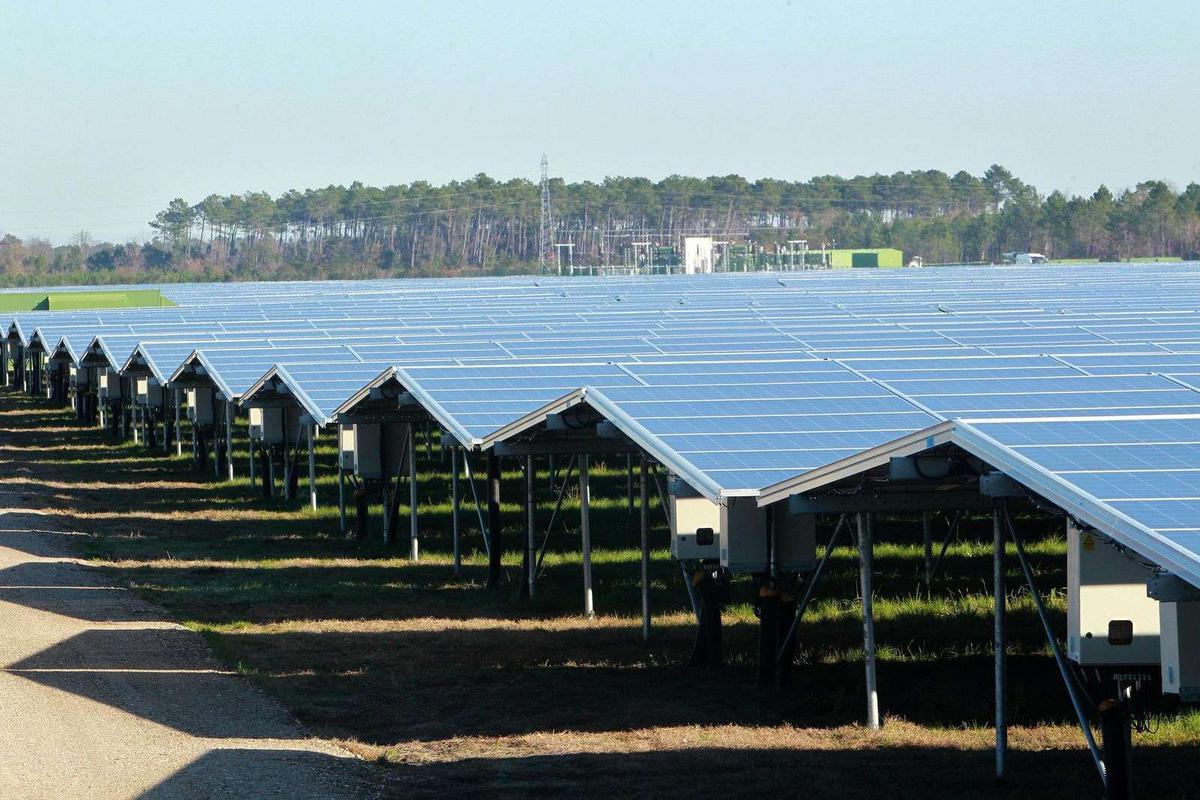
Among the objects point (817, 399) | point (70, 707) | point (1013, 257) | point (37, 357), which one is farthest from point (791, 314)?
point (1013, 257)

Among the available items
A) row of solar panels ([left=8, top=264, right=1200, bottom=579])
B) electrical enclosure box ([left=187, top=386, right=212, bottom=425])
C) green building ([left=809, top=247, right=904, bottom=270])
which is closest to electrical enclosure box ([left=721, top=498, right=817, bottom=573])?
row of solar panels ([left=8, top=264, right=1200, bottom=579])

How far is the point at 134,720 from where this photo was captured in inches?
583

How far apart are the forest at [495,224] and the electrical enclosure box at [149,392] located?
121 meters

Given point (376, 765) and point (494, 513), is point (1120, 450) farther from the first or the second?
point (494, 513)

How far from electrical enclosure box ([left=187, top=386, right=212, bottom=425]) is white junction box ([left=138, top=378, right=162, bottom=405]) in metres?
4.22

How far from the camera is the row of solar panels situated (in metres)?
11.8

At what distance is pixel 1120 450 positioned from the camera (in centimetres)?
1178

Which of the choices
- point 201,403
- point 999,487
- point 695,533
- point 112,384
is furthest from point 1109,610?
point 112,384

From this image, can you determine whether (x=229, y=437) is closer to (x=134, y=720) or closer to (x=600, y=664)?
(x=600, y=664)

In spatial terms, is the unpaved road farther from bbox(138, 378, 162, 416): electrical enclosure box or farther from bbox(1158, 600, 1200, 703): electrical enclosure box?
bbox(138, 378, 162, 416): electrical enclosure box

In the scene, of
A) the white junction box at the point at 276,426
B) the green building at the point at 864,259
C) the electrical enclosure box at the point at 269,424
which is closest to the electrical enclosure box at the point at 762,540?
the white junction box at the point at 276,426

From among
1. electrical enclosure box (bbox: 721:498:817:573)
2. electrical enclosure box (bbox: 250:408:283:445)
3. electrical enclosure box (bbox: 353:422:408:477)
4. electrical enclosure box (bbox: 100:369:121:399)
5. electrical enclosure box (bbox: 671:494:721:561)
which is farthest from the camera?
electrical enclosure box (bbox: 100:369:121:399)

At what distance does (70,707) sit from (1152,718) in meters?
9.68

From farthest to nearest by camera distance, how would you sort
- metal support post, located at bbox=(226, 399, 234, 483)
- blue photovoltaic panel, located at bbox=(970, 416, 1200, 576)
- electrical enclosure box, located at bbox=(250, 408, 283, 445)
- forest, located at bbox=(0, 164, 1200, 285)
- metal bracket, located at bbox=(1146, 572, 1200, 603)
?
forest, located at bbox=(0, 164, 1200, 285) < metal support post, located at bbox=(226, 399, 234, 483) < electrical enclosure box, located at bbox=(250, 408, 283, 445) < metal bracket, located at bbox=(1146, 572, 1200, 603) < blue photovoltaic panel, located at bbox=(970, 416, 1200, 576)
